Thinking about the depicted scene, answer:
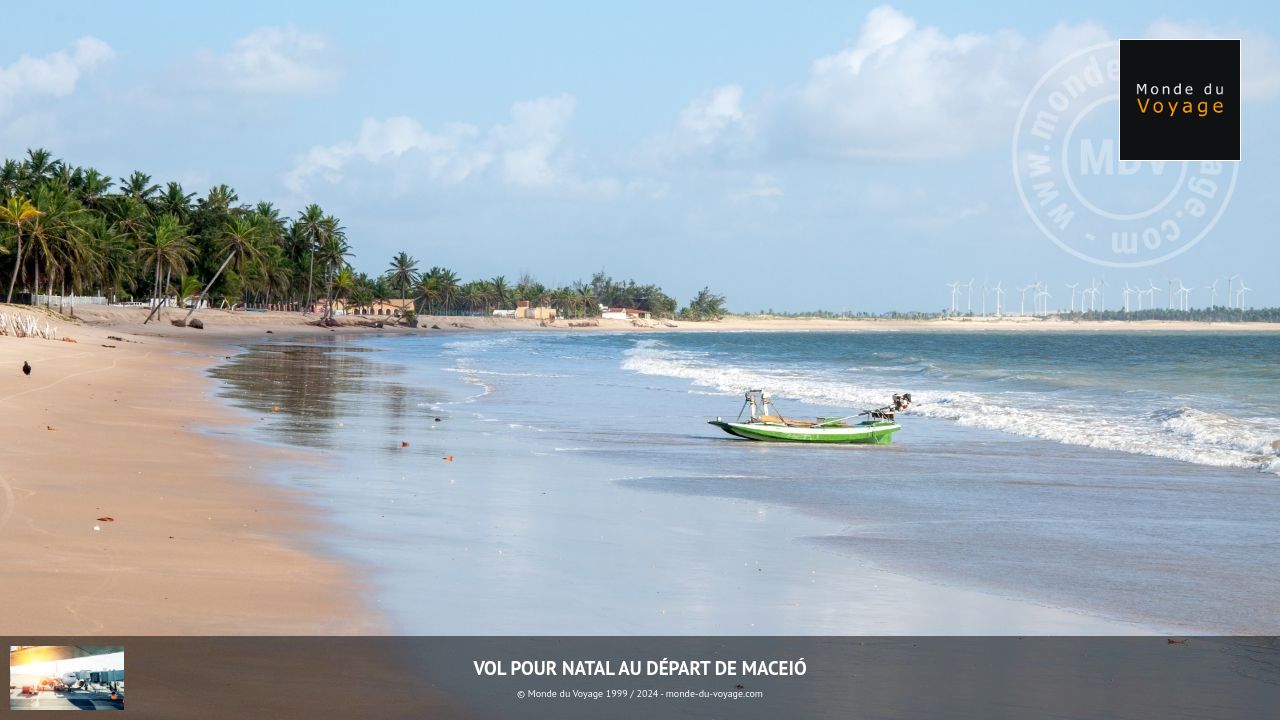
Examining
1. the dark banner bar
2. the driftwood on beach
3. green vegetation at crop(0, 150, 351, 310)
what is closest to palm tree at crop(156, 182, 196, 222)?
green vegetation at crop(0, 150, 351, 310)

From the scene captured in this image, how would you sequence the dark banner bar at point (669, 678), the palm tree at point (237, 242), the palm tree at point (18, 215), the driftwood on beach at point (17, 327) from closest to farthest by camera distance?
the dark banner bar at point (669, 678)
the driftwood on beach at point (17, 327)
the palm tree at point (18, 215)
the palm tree at point (237, 242)

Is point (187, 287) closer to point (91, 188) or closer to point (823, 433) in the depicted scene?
point (91, 188)

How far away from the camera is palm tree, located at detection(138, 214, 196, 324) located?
302 ft

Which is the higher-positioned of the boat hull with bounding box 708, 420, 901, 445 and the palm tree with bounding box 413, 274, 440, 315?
the palm tree with bounding box 413, 274, 440, 315

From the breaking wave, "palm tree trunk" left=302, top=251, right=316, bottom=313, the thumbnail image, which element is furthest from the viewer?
"palm tree trunk" left=302, top=251, right=316, bottom=313

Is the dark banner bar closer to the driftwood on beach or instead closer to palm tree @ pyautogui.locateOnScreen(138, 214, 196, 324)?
the driftwood on beach

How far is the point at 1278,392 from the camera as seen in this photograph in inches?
1638

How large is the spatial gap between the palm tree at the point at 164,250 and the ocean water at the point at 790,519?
Result: 69.1 metres

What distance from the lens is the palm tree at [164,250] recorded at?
92125 mm

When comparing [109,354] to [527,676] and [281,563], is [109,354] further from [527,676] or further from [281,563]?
[527,676]

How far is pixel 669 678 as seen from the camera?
261 inches

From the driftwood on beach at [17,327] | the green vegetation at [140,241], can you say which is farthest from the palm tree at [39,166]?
the driftwood on beach at [17,327]

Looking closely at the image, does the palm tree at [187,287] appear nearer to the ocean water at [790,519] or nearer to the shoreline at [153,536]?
the ocean water at [790,519]

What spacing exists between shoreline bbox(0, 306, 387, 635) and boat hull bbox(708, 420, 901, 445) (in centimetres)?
927
